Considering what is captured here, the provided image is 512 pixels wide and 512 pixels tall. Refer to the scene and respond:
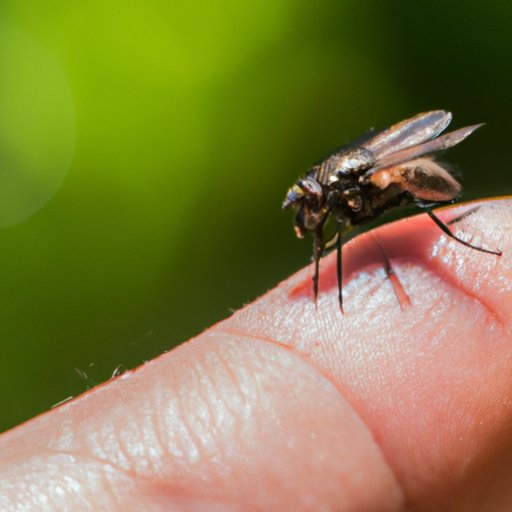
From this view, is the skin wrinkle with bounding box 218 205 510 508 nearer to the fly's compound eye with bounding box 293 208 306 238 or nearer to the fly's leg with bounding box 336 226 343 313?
the fly's leg with bounding box 336 226 343 313

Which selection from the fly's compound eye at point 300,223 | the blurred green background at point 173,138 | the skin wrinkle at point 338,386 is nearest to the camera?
the skin wrinkle at point 338,386

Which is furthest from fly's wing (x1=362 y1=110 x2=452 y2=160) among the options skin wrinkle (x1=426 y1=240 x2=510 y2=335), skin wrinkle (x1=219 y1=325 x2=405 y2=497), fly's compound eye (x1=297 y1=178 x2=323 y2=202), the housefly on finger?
skin wrinkle (x1=219 y1=325 x2=405 y2=497)

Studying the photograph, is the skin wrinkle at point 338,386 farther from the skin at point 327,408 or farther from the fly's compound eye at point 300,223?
the fly's compound eye at point 300,223

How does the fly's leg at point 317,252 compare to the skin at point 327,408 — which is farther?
the fly's leg at point 317,252

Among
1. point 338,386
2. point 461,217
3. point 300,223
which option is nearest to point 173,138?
point 300,223

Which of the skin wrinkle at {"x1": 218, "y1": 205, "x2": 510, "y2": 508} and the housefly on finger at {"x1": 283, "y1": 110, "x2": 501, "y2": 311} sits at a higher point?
the housefly on finger at {"x1": 283, "y1": 110, "x2": 501, "y2": 311}

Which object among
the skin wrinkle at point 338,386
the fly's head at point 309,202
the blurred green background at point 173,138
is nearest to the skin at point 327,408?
the skin wrinkle at point 338,386

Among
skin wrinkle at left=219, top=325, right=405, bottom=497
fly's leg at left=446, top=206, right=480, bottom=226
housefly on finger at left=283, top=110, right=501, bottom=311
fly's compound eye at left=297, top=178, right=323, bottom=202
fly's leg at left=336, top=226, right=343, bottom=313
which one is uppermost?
fly's compound eye at left=297, top=178, right=323, bottom=202

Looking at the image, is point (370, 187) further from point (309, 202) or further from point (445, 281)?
point (445, 281)
